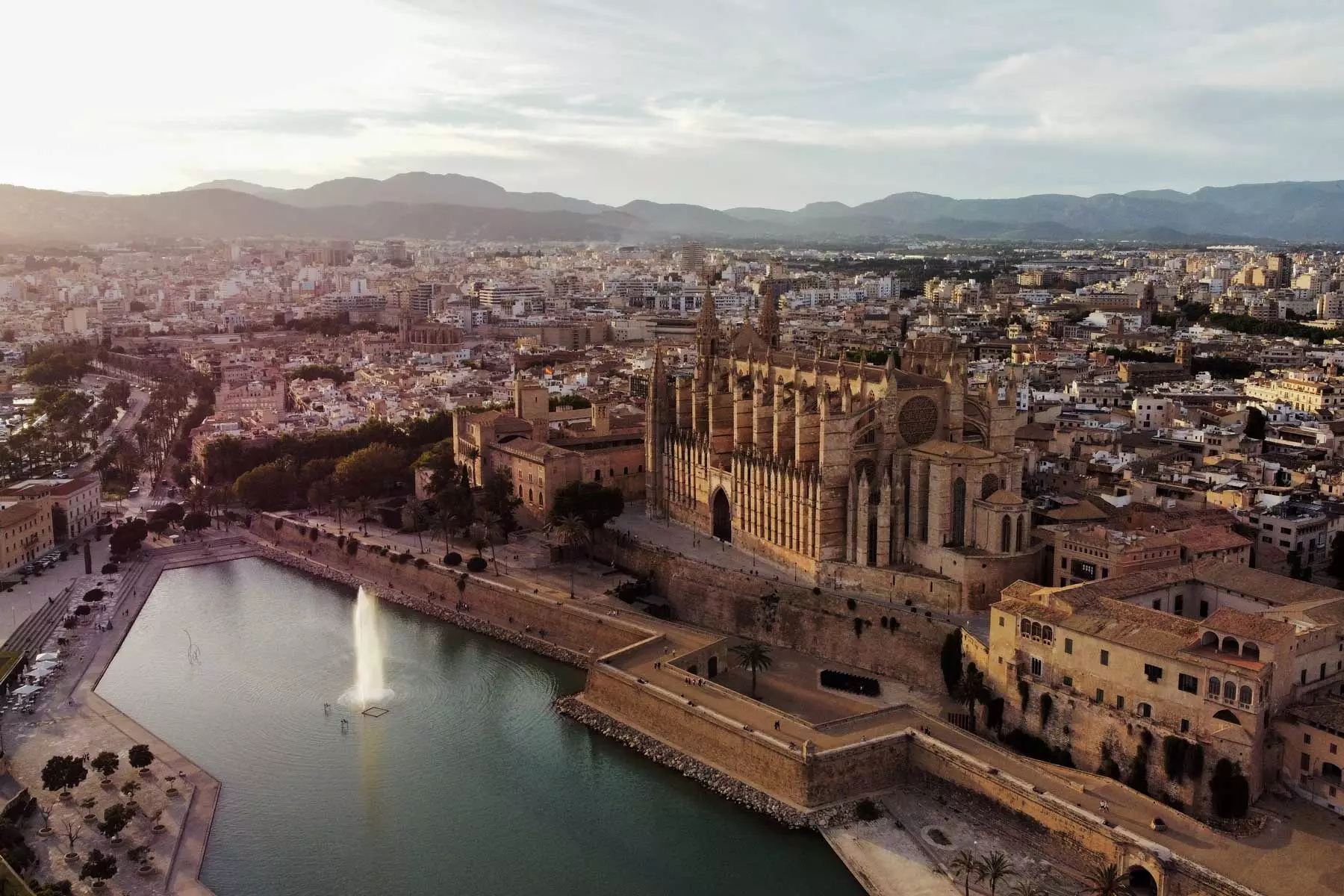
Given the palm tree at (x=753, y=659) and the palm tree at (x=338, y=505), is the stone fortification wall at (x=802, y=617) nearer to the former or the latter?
the palm tree at (x=753, y=659)

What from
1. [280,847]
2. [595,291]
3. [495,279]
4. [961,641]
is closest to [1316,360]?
[961,641]

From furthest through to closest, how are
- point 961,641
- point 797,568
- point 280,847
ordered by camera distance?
1. point 797,568
2. point 961,641
3. point 280,847

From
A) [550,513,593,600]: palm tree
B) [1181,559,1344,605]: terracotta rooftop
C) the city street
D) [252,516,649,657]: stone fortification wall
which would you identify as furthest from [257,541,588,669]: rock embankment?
[1181,559,1344,605]: terracotta rooftop

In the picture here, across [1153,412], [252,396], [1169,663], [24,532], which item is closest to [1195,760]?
[1169,663]

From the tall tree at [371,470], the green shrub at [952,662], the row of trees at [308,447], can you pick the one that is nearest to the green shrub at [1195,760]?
the green shrub at [952,662]

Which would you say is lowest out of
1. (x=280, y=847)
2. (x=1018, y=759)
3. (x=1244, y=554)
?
(x=280, y=847)

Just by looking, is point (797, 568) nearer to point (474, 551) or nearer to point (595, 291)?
point (474, 551)
